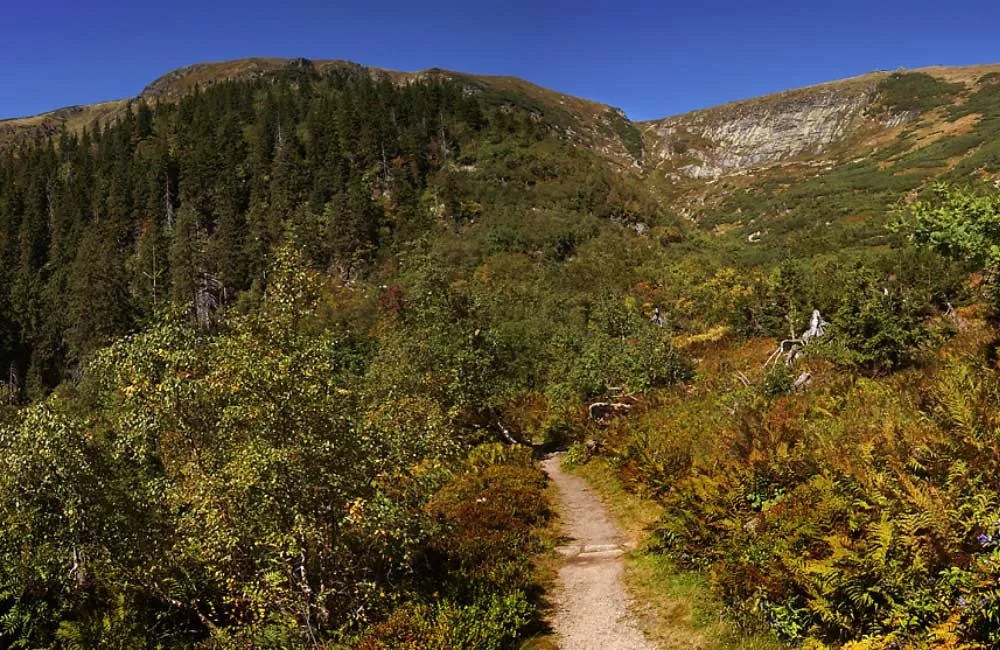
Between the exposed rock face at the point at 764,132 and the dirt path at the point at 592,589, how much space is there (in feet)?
364

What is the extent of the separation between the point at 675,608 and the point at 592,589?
1.84m

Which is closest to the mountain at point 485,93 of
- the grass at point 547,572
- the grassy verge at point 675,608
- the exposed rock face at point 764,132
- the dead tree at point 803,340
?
the exposed rock face at point 764,132

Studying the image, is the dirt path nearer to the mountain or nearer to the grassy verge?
the grassy verge

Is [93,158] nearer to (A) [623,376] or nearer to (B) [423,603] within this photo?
(A) [623,376]

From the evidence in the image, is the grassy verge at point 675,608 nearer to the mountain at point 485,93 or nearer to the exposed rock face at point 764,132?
the mountain at point 485,93

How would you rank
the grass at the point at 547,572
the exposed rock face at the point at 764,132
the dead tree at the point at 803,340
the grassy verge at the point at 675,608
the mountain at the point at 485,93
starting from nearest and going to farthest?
the grassy verge at the point at 675,608 < the grass at the point at 547,572 < the dead tree at the point at 803,340 < the exposed rock face at the point at 764,132 < the mountain at the point at 485,93

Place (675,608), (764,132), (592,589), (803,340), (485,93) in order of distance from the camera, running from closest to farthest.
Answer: (675,608), (592,589), (803,340), (485,93), (764,132)

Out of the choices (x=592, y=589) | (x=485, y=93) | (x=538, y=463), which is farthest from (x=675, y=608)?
(x=485, y=93)

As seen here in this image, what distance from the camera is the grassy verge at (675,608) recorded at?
307 inches

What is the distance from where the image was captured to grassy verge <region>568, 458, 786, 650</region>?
7.80 metres

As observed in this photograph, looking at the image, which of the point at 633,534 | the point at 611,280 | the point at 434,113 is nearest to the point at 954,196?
the point at 633,534

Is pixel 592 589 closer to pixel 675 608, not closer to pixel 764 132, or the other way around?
pixel 675 608

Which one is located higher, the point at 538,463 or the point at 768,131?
the point at 768,131

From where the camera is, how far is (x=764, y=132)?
4820 inches
